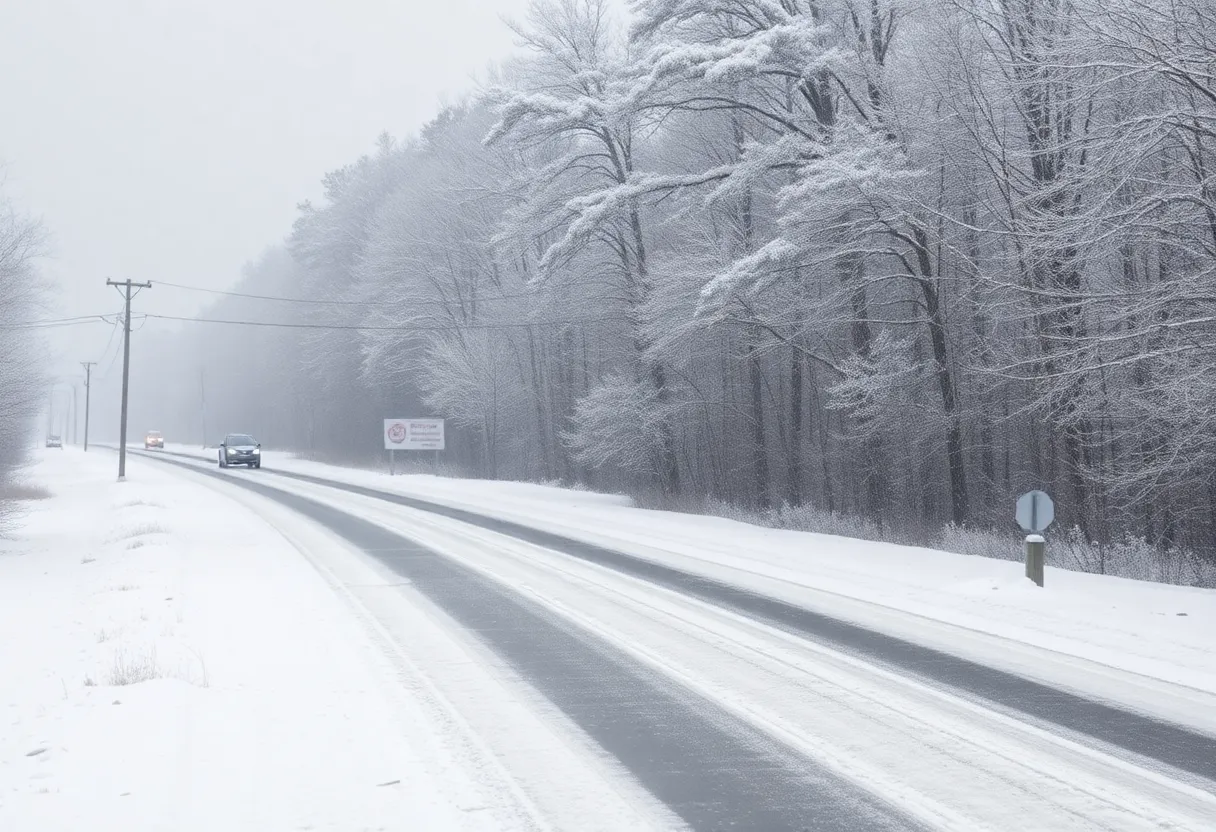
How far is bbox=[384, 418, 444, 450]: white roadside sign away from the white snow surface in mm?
31173

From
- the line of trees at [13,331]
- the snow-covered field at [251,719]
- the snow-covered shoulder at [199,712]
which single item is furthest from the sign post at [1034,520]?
the line of trees at [13,331]

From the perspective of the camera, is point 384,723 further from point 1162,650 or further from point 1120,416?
point 1120,416

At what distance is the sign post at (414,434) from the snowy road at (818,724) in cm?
3830

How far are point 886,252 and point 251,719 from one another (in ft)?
54.5

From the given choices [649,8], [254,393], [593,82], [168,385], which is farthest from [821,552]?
[168,385]

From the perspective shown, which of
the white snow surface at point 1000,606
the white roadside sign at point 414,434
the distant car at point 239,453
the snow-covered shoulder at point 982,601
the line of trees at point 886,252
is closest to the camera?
the white snow surface at point 1000,606

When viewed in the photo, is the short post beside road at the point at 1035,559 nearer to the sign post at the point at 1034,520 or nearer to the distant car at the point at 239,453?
the sign post at the point at 1034,520

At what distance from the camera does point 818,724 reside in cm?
683

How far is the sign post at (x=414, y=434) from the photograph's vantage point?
49.6 m

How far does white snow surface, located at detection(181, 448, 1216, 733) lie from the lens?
26.9 feet

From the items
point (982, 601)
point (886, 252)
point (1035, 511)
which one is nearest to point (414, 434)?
point (886, 252)

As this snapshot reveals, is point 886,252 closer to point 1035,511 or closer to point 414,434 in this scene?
point 1035,511

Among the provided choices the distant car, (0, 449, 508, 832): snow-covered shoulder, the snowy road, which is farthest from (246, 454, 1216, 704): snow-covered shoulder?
the distant car

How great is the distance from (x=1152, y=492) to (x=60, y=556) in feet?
59.2
